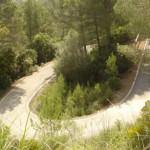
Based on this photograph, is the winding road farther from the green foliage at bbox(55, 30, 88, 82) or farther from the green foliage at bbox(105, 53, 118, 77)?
the green foliage at bbox(55, 30, 88, 82)

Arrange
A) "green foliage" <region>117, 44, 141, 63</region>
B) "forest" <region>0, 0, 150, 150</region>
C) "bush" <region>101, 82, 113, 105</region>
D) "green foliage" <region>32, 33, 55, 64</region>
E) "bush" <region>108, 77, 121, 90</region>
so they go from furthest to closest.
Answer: "green foliage" <region>32, 33, 55, 64</region>
"green foliage" <region>117, 44, 141, 63</region>
"bush" <region>108, 77, 121, 90</region>
"forest" <region>0, 0, 150, 150</region>
"bush" <region>101, 82, 113, 105</region>

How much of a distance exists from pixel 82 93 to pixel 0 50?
835 cm

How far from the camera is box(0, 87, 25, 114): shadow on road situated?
20688mm

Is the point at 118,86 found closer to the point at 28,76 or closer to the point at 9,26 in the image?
the point at 28,76

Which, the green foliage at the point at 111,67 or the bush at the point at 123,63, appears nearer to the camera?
the green foliage at the point at 111,67

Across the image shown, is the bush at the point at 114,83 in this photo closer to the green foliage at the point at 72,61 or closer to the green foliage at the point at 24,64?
the green foliage at the point at 72,61

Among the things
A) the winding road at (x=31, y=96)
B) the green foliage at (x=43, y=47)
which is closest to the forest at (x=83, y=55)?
the winding road at (x=31, y=96)

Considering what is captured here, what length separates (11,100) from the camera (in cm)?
2197

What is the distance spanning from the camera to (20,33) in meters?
29.3

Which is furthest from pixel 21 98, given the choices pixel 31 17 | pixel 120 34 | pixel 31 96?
pixel 31 17

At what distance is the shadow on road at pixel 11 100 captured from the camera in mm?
20688

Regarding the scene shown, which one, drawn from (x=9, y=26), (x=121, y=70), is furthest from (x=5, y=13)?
(x=121, y=70)

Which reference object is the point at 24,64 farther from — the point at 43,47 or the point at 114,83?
the point at 114,83

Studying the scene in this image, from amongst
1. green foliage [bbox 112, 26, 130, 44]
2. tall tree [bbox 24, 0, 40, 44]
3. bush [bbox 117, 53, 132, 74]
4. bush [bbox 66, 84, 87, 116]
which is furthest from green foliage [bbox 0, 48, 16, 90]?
tall tree [bbox 24, 0, 40, 44]
